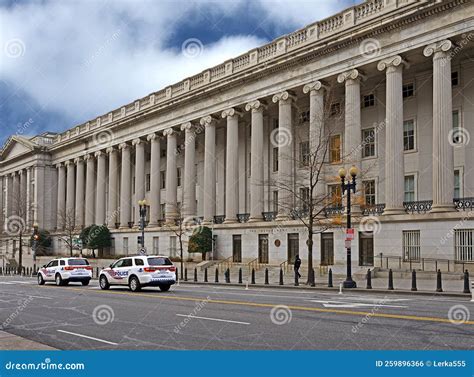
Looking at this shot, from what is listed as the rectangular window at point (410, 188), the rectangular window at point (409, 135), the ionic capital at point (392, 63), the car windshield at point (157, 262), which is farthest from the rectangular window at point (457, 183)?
the car windshield at point (157, 262)

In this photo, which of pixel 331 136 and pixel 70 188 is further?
pixel 70 188

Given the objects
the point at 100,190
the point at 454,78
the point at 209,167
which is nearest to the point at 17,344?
the point at 454,78

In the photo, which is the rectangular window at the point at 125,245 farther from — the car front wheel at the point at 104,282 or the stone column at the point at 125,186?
the car front wheel at the point at 104,282

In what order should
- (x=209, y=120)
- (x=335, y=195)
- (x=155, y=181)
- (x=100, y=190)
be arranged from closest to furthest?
(x=335, y=195) < (x=209, y=120) < (x=155, y=181) < (x=100, y=190)

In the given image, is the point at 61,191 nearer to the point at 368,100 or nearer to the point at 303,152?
the point at 303,152

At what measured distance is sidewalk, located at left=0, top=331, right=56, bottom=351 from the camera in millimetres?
10329

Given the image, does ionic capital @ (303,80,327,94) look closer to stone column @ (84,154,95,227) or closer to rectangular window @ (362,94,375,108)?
rectangular window @ (362,94,375,108)

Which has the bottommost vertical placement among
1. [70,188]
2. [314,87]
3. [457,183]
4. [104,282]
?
[104,282]

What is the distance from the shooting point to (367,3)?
40.3 meters

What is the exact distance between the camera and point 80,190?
7875 cm

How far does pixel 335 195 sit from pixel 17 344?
31.5 metres

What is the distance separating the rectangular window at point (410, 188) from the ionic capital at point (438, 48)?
30.3ft

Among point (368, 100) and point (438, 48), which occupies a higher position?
point (438, 48)

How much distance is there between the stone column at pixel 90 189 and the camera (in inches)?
3004
